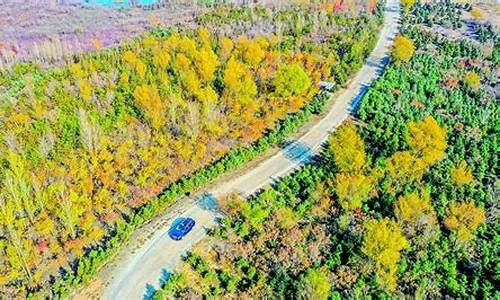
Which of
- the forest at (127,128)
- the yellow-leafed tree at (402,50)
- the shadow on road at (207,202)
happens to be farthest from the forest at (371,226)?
the yellow-leafed tree at (402,50)

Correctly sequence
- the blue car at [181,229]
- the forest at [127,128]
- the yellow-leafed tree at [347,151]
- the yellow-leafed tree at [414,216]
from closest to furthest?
the forest at [127,128] → the yellow-leafed tree at [414,216] → the blue car at [181,229] → the yellow-leafed tree at [347,151]

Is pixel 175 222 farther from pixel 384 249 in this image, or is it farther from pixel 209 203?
pixel 384 249

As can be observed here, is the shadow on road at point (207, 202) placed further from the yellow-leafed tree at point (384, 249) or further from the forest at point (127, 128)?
the yellow-leafed tree at point (384, 249)

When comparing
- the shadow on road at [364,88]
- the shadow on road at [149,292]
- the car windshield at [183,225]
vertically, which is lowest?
the shadow on road at [149,292]

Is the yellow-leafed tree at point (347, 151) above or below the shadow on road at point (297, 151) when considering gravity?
above

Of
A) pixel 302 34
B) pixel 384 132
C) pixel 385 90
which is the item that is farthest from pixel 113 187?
pixel 302 34

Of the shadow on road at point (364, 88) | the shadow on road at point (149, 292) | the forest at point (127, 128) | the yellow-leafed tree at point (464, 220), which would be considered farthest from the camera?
the shadow on road at point (364, 88)

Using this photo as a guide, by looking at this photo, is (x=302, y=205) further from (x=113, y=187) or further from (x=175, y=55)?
(x=175, y=55)

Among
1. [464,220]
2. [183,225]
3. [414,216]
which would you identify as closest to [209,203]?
[183,225]
